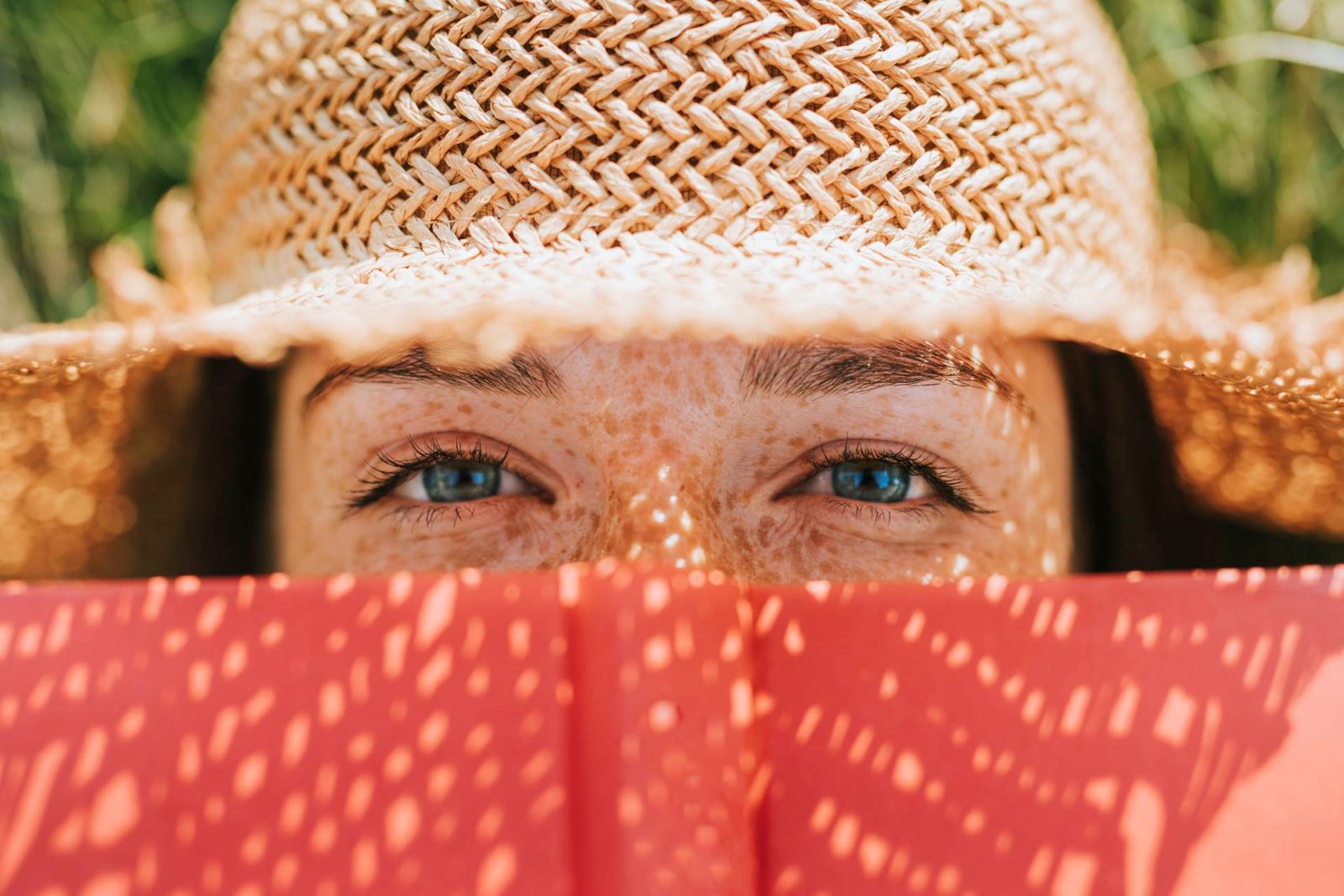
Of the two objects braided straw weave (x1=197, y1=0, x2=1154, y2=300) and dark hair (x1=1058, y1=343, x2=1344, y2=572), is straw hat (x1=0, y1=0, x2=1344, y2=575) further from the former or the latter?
dark hair (x1=1058, y1=343, x2=1344, y2=572)

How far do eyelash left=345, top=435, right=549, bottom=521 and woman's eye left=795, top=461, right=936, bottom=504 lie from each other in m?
0.20

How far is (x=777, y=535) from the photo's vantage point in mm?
653

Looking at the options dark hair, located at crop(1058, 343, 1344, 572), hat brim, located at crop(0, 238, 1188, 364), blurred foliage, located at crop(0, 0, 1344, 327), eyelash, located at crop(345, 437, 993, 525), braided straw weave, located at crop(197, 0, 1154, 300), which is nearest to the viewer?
hat brim, located at crop(0, 238, 1188, 364)

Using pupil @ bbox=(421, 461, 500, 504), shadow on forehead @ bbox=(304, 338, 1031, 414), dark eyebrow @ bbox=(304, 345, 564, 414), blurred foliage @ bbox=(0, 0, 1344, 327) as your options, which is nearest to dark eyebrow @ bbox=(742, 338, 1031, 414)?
shadow on forehead @ bbox=(304, 338, 1031, 414)

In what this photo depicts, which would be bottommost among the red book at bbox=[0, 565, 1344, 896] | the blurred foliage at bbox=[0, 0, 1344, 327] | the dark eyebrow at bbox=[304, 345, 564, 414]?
the red book at bbox=[0, 565, 1344, 896]

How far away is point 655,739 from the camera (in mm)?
468

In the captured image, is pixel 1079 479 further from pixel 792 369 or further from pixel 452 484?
pixel 452 484

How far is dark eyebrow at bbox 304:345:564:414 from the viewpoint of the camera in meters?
0.61

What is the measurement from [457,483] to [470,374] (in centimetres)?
13

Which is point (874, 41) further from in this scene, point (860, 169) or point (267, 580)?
point (267, 580)

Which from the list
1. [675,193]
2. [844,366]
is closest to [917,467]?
[844,366]

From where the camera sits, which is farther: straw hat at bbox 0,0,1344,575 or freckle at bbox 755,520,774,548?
A: freckle at bbox 755,520,774,548

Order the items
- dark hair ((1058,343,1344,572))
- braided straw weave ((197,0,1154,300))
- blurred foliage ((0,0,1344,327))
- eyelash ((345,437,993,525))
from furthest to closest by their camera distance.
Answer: blurred foliage ((0,0,1344,327))
dark hair ((1058,343,1344,572))
eyelash ((345,437,993,525))
braided straw weave ((197,0,1154,300))

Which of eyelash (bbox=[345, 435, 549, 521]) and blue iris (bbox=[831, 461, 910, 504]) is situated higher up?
eyelash (bbox=[345, 435, 549, 521])
